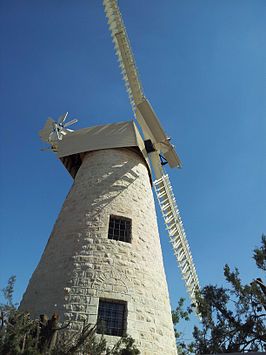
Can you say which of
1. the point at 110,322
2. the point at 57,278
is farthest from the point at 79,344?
the point at 57,278

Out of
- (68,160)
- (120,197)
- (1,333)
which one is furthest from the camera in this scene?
(68,160)

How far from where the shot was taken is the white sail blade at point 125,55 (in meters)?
15.0

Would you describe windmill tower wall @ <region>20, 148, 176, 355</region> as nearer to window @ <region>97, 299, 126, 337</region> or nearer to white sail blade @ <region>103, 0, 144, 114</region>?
window @ <region>97, 299, 126, 337</region>

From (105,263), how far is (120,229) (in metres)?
1.64

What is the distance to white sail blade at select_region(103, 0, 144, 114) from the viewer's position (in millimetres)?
15023

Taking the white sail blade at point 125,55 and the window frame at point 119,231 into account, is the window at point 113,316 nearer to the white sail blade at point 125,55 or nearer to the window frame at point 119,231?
the window frame at point 119,231

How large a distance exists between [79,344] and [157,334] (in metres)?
3.00

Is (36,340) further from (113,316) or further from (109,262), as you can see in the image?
(109,262)

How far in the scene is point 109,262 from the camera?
9188 millimetres

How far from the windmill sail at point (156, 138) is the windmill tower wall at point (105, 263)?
8.20ft

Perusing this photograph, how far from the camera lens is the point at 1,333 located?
5801mm

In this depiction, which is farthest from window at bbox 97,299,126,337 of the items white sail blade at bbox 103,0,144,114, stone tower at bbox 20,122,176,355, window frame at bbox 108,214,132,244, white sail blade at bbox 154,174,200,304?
white sail blade at bbox 103,0,144,114

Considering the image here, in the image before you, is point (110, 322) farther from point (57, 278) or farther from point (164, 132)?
point (164, 132)

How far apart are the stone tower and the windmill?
1.0 inches
